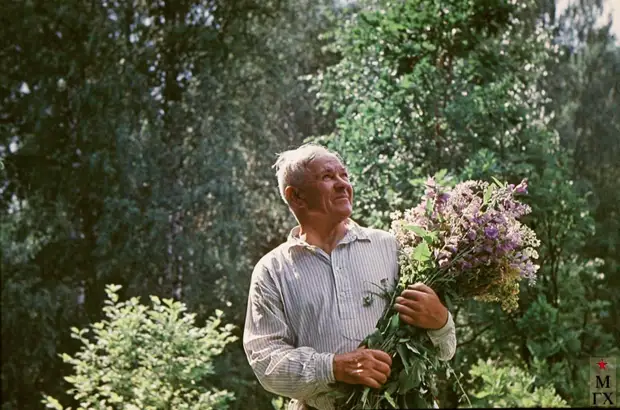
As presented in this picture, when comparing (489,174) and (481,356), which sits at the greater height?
(489,174)

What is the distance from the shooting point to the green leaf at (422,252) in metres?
1.88

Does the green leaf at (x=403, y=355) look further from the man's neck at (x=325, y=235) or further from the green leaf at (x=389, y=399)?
the man's neck at (x=325, y=235)

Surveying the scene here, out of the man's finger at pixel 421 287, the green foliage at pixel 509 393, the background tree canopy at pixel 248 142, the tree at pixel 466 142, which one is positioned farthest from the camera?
the background tree canopy at pixel 248 142

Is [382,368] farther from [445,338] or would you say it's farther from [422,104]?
[422,104]

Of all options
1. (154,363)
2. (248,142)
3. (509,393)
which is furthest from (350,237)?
(248,142)

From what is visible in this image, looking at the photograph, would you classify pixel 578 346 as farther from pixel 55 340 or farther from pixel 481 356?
pixel 55 340

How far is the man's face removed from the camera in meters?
1.96

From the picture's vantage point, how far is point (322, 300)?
1896 millimetres

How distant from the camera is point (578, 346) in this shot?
19.3ft

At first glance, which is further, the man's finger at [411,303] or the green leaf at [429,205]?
the green leaf at [429,205]

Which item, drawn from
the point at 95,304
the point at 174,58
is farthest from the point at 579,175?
the point at 95,304

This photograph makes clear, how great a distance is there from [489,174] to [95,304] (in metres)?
5.49

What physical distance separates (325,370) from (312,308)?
0.55 feet

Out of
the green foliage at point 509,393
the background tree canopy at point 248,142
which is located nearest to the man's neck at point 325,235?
the green foliage at point 509,393
